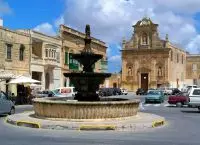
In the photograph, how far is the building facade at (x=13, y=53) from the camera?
44750 millimetres

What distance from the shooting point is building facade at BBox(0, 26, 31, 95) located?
4475 cm

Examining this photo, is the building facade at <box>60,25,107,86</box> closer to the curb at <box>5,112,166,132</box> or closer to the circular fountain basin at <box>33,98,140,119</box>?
the circular fountain basin at <box>33,98,140,119</box>

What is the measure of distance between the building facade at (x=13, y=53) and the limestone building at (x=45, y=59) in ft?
4.37

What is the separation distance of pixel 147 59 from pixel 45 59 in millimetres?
30813

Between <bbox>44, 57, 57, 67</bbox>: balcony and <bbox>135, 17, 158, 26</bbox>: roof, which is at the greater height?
<bbox>135, 17, 158, 26</bbox>: roof

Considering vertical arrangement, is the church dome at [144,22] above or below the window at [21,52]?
above

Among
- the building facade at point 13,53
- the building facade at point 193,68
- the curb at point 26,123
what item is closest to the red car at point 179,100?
the building facade at point 13,53

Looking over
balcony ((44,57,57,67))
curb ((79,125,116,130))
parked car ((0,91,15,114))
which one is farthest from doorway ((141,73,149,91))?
curb ((79,125,116,130))

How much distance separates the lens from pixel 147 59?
8119cm

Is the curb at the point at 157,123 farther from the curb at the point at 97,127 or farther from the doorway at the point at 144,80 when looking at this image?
the doorway at the point at 144,80

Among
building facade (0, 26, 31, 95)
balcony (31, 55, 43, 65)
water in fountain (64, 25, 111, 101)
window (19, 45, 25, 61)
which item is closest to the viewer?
water in fountain (64, 25, 111, 101)

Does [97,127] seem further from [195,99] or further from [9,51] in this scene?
[9,51]

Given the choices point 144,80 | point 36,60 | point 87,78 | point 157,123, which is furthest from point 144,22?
point 157,123

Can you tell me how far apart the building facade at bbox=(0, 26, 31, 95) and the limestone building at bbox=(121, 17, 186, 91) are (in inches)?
1367
